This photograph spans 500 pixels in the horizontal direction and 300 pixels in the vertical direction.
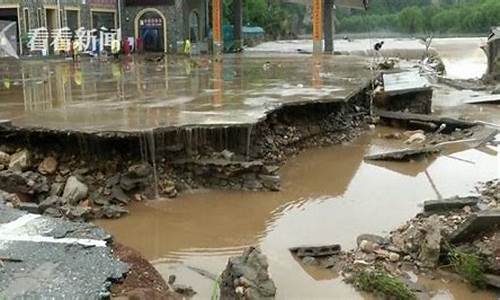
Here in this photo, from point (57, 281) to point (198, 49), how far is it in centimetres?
3421

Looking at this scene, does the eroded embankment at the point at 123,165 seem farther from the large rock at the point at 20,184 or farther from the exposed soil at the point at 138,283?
the exposed soil at the point at 138,283

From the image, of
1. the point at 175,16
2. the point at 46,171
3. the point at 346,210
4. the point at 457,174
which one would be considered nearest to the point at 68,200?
the point at 46,171

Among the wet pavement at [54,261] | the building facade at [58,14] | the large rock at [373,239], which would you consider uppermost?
the building facade at [58,14]

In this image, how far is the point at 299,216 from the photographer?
10656mm

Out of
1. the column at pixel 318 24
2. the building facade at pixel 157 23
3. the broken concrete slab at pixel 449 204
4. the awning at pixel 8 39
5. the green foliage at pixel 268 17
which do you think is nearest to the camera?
the broken concrete slab at pixel 449 204

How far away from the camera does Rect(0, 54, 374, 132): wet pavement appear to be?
12.9 meters

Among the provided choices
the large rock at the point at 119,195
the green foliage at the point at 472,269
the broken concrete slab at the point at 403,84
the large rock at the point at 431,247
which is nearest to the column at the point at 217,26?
the broken concrete slab at the point at 403,84

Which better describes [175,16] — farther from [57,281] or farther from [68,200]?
[57,281]

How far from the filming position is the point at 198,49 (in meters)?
39.4

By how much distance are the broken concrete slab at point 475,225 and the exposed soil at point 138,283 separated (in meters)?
3.77

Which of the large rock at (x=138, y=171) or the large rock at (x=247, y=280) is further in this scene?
the large rock at (x=138, y=171)

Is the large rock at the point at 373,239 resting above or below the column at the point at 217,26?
below

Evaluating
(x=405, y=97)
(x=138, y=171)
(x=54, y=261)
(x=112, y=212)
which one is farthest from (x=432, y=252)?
(x=405, y=97)

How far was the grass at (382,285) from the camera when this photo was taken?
732cm
